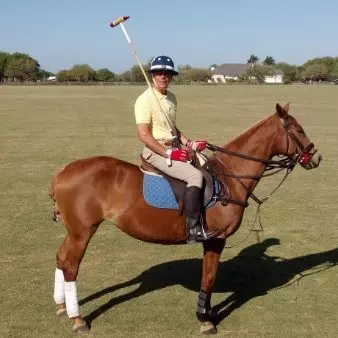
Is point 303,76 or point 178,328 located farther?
point 303,76

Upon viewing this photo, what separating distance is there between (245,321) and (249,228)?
3912 millimetres

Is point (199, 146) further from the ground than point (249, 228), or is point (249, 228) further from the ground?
point (199, 146)

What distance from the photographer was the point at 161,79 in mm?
5832

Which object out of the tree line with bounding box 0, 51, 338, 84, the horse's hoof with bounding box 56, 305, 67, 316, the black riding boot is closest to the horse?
the black riding boot

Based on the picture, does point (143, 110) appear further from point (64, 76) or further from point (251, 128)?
point (64, 76)

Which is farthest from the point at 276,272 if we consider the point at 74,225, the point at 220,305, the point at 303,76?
the point at 303,76

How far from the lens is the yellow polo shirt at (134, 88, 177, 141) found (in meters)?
5.77

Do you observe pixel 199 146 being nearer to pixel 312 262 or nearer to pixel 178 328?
pixel 178 328

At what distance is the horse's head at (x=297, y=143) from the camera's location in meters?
6.15

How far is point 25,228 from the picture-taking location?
393 inches

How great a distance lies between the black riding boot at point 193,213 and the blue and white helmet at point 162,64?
1.27 meters

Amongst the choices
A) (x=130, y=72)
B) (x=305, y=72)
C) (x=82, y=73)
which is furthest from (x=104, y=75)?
(x=305, y=72)

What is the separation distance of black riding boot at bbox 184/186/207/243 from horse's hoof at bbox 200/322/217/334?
0.98m

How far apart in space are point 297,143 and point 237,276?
2540 millimetres
